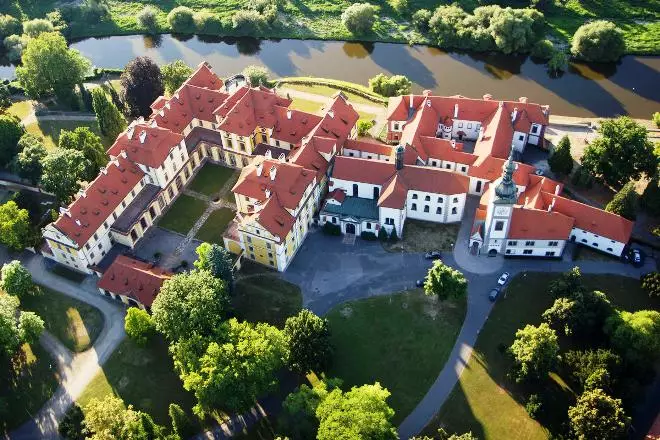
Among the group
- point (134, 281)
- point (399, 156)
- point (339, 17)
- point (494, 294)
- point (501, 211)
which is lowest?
point (134, 281)

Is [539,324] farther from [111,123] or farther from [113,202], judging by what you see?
[111,123]

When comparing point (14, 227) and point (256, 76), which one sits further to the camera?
point (256, 76)

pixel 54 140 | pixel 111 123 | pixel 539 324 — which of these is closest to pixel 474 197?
pixel 539 324

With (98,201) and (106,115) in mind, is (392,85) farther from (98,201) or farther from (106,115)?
(98,201)

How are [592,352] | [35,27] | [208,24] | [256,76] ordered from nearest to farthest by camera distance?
[592,352] → [256,76] → [35,27] → [208,24]

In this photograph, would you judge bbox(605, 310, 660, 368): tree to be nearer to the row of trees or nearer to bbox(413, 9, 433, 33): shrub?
the row of trees

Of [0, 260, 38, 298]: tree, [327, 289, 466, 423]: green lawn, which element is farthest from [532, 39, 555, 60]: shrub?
[0, 260, 38, 298]: tree

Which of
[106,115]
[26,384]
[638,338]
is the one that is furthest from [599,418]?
[106,115]

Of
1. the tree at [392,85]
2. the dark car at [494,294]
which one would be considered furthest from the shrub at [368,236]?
the tree at [392,85]

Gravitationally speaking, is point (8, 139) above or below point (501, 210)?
below
